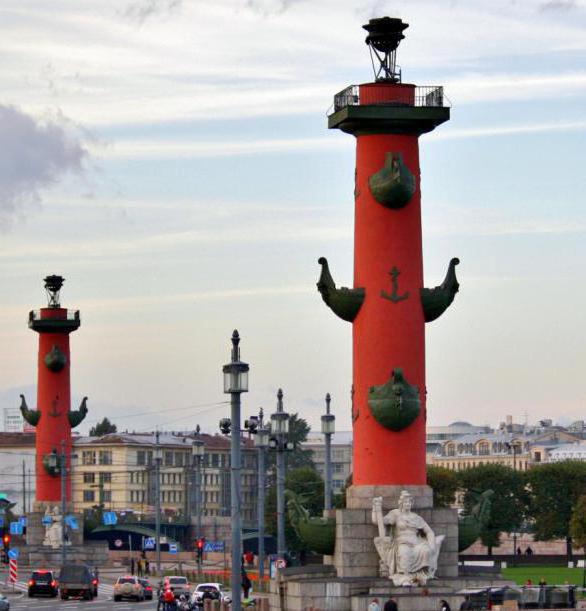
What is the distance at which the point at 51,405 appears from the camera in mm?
126250

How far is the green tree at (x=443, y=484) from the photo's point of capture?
16409cm

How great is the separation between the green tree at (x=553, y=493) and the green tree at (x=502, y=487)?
932 millimetres

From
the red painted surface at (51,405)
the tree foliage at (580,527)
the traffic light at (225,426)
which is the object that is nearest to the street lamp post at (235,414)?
the traffic light at (225,426)

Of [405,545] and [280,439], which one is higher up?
[280,439]

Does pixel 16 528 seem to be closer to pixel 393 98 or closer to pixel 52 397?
pixel 52 397

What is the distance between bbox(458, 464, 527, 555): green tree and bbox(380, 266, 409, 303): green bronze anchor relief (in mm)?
107415

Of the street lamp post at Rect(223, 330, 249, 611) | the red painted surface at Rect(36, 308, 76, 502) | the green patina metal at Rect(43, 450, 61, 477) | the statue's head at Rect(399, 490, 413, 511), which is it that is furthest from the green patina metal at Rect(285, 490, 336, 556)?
the red painted surface at Rect(36, 308, 76, 502)

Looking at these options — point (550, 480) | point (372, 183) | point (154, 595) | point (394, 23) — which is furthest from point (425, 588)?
point (550, 480)

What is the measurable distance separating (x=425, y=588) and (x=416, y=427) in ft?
15.5

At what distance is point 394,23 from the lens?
63969mm

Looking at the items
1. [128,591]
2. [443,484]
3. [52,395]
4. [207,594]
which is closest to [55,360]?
[52,395]

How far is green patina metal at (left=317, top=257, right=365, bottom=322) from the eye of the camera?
62.6m

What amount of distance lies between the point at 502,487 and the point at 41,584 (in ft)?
254

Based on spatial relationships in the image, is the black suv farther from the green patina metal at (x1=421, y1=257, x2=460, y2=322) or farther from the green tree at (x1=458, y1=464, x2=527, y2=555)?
the green tree at (x1=458, y1=464, x2=527, y2=555)
